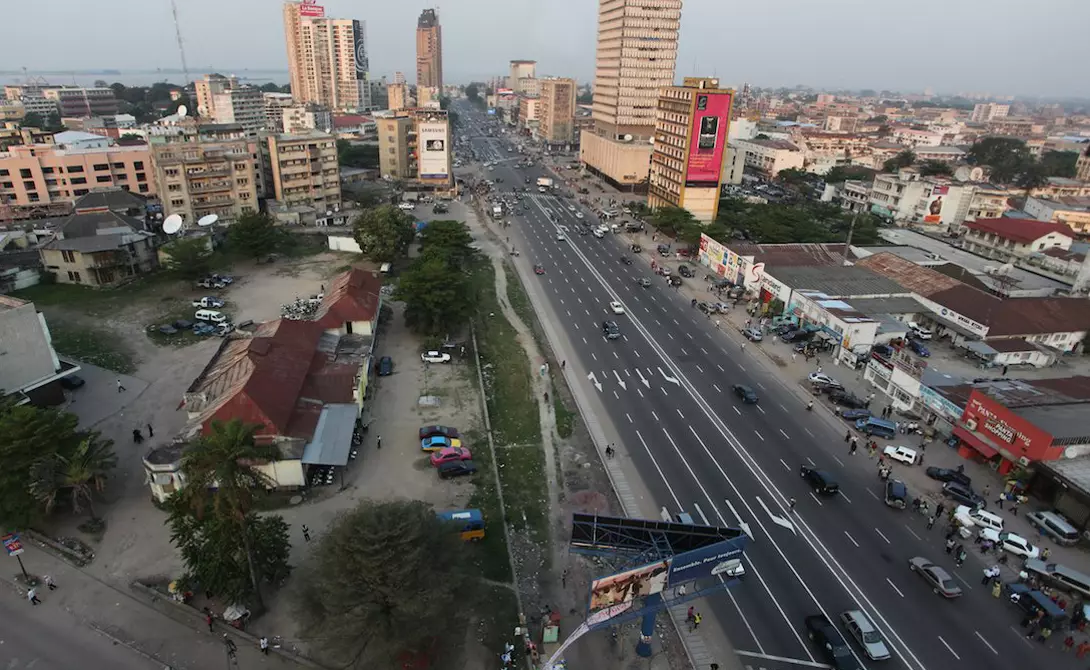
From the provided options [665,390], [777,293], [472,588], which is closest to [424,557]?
[472,588]

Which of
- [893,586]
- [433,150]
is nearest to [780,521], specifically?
[893,586]

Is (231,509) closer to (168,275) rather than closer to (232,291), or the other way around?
(232,291)

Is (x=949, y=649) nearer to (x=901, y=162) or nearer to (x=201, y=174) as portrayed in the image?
(x=201, y=174)

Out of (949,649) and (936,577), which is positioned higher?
(936,577)

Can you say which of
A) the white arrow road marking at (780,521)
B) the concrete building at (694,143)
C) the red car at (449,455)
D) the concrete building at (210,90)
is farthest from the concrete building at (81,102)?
the white arrow road marking at (780,521)

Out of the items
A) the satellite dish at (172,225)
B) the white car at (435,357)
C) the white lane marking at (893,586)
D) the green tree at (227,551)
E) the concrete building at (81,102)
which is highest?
the concrete building at (81,102)

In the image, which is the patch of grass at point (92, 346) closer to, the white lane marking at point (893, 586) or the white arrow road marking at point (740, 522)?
the white arrow road marking at point (740, 522)
